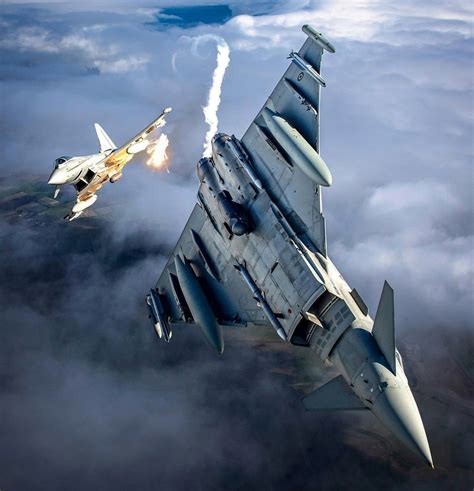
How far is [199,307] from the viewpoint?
74.9 feet

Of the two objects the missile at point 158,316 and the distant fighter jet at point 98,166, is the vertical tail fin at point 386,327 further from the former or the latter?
the distant fighter jet at point 98,166

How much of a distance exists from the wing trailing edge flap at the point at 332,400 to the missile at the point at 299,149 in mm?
7519

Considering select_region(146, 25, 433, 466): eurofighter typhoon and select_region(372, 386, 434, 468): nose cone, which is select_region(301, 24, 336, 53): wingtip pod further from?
select_region(372, 386, 434, 468): nose cone

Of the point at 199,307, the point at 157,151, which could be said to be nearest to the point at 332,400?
the point at 199,307

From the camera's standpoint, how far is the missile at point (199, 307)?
22094mm

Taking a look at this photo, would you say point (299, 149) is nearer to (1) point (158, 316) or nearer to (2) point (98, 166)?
(1) point (158, 316)

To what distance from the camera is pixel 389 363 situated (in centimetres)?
1628

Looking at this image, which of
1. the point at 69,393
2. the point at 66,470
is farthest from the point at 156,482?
the point at 69,393

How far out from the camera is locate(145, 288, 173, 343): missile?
85.5ft

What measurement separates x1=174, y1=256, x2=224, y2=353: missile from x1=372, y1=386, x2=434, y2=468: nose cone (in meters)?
8.40

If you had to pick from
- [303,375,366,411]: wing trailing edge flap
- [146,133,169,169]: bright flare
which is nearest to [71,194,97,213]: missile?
[146,133,169,169]: bright flare

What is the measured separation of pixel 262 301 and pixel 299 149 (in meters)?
6.63

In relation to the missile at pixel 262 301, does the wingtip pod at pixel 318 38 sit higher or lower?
higher

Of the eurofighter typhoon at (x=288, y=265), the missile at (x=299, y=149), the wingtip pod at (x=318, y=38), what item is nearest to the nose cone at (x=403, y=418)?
the eurofighter typhoon at (x=288, y=265)
